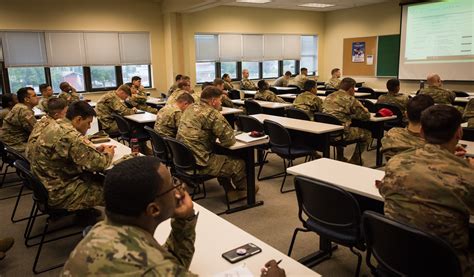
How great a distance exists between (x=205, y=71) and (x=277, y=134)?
6.76 metres

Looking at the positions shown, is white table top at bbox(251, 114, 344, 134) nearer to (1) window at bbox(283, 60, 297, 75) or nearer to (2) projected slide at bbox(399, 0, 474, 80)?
(2) projected slide at bbox(399, 0, 474, 80)

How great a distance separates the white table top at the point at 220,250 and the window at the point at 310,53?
11.6 m

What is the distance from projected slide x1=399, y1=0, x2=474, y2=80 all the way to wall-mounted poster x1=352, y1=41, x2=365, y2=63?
1.45 metres

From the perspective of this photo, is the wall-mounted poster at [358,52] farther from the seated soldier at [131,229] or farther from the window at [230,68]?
the seated soldier at [131,229]

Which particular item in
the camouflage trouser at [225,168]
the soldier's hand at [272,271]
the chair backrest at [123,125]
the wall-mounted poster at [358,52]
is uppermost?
the wall-mounted poster at [358,52]

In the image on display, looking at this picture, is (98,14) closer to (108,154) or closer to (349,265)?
(108,154)

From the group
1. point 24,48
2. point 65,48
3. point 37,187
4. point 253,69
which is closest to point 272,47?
point 253,69

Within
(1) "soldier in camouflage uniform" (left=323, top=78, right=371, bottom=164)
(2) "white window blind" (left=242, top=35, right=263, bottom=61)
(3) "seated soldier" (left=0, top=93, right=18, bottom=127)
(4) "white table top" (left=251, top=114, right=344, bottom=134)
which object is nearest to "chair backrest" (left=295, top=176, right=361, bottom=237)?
(4) "white table top" (left=251, top=114, right=344, bottom=134)

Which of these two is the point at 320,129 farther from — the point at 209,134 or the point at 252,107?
the point at 252,107

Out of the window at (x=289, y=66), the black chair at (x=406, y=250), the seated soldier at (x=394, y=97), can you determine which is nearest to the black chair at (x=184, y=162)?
the black chair at (x=406, y=250)

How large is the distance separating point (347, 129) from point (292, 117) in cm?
88

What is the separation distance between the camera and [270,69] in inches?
483

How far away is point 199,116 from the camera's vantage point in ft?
12.2

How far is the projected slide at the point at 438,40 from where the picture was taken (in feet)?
29.3
